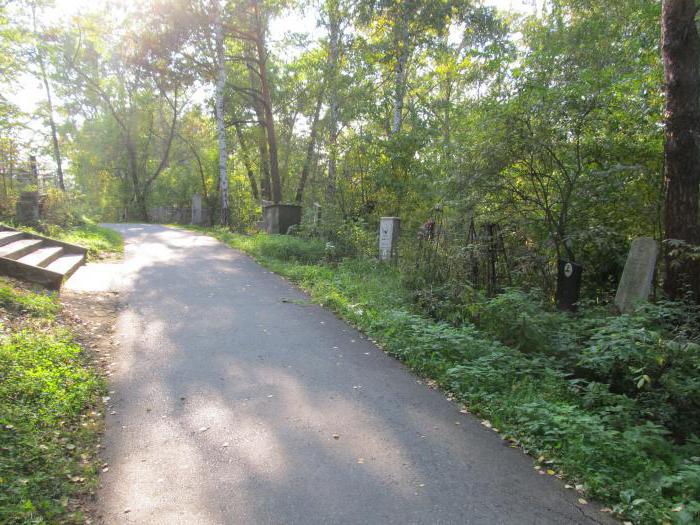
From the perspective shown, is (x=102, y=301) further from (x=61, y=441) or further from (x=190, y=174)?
(x=190, y=174)

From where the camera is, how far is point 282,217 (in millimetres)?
15328

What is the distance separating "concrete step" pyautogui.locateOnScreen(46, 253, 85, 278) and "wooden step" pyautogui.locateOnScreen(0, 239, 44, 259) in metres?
0.48

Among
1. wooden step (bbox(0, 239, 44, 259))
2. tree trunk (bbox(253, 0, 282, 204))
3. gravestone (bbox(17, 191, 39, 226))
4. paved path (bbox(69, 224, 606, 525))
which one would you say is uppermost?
tree trunk (bbox(253, 0, 282, 204))

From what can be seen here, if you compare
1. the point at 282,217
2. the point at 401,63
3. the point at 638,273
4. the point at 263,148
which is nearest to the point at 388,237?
the point at 638,273

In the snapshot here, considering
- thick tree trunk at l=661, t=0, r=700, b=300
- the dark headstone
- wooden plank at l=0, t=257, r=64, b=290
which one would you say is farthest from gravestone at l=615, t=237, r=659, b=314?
the dark headstone

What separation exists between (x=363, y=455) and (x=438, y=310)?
11.5 ft

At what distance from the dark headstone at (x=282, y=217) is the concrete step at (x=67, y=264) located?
657cm

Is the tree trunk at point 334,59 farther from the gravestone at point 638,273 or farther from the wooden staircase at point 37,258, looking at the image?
the gravestone at point 638,273

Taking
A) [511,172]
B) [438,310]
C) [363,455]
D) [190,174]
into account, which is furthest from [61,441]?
[190,174]

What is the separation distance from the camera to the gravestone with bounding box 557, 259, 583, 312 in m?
6.58

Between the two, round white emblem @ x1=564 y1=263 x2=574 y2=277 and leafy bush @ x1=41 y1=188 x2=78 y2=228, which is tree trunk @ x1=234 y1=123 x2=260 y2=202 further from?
round white emblem @ x1=564 y1=263 x2=574 y2=277

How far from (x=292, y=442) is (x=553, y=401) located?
236 cm

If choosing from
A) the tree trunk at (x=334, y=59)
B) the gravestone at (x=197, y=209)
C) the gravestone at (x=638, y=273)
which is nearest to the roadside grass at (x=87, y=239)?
the tree trunk at (x=334, y=59)

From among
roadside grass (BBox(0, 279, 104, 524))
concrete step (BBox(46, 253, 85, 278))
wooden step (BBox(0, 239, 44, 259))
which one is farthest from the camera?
concrete step (BBox(46, 253, 85, 278))
